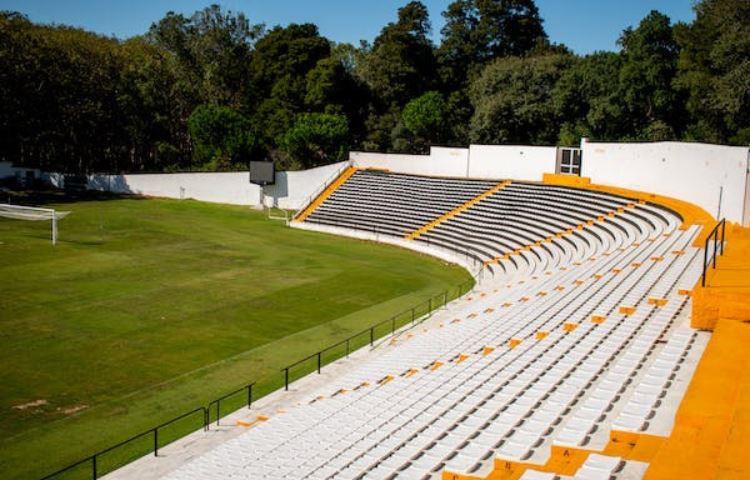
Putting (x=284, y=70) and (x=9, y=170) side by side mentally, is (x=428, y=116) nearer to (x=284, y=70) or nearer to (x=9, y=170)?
(x=284, y=70)

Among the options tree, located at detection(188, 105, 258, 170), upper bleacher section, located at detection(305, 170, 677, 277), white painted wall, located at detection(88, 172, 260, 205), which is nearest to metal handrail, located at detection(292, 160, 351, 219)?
upper bleacher section, located at detection(305, 170, 677, 277)

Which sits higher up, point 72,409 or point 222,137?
point 222,137

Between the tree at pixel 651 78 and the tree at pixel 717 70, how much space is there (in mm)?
991

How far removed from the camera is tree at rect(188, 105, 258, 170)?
53594 mm

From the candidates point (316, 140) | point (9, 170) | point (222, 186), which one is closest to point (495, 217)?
point (316, 140)

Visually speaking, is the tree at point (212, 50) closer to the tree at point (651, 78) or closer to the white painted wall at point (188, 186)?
the white painted wall at point (188, 186)

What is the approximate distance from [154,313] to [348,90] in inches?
1573

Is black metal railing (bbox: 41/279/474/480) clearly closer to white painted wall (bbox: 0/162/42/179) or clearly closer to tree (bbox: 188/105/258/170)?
tree (bbox: 188/105/258/170)

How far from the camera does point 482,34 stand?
64.7m

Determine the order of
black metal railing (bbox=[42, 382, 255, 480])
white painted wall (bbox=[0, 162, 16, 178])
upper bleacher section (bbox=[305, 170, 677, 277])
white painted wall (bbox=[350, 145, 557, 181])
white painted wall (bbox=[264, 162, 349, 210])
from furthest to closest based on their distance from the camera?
white painted wall (bbox=[0, 162, 16, 178]), white painted wall (bbox=[264, 162, 349, 210]), white painted wall (bbox=[350, 145, 557, 181]), upper bleacher section (bbox=[305, 170, 677, 277]), black metal railing (bbox=[42, 382, 255, 480])

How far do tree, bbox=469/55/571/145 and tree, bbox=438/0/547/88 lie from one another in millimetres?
12745

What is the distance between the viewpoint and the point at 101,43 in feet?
217

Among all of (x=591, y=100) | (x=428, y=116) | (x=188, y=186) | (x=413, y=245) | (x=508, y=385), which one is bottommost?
(x=413, y=245)

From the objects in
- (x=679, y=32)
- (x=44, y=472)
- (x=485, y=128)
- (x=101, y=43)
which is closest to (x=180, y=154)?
(x=101, y=43)
